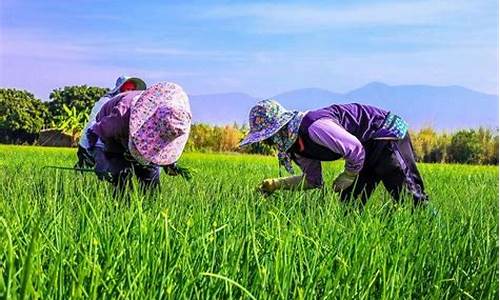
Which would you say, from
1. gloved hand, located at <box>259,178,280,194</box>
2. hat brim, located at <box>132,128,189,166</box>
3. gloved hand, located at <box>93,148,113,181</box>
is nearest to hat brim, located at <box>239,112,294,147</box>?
hat brim, located at <box>132,128,189,166</box>

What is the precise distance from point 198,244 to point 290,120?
1.38 m

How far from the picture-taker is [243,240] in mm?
1581

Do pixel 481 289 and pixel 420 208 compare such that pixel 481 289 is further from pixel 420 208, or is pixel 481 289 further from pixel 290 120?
pixel 290 120

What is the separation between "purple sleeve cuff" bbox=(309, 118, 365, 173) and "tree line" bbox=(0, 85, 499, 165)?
770 centimetres

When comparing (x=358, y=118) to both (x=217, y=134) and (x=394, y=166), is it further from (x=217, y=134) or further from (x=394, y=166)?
(x=217, y=134)

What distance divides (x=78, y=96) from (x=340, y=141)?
24.1 feet

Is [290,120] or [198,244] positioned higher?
[290,120]

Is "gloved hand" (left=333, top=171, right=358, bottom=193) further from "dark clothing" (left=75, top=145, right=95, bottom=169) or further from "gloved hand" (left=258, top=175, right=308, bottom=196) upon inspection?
"dark clothing" (left=75, top=145, right=95, bottom=169)

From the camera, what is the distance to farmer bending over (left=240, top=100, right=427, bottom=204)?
113 inches

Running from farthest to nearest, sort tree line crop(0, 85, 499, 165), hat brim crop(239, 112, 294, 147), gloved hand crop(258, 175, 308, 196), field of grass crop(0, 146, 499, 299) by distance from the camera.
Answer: tree line crop(0, 85, 499, 165) → gloved hand crop(258, 175, 308, 196) → hat brim crop(239, 112, 294, 147) → field of grass crop(0, 146, 499, 299)

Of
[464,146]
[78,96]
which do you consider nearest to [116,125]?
[78,96]

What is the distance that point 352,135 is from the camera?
2.82m

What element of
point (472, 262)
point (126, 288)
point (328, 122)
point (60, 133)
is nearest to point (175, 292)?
point (126, 288)

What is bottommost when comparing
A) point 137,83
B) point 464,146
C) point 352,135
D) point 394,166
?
point 464,146
